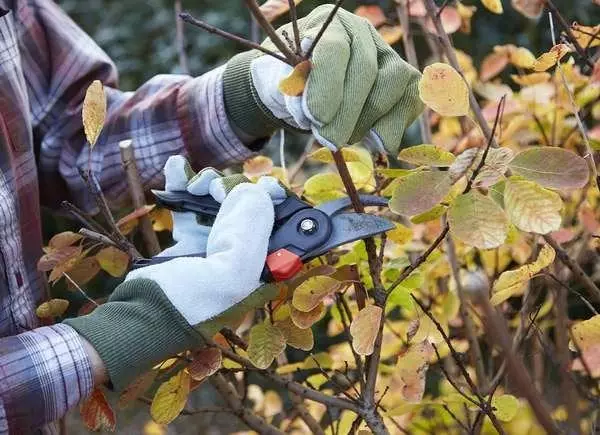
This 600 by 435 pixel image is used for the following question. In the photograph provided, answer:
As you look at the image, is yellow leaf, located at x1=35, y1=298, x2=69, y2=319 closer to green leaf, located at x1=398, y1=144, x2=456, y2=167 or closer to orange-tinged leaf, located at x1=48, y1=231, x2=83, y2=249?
orange-tinged leaf, located at x1=48, y1=231, x2=83, y2=249

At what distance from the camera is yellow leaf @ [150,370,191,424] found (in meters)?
1.17

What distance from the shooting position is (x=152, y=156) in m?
1.51

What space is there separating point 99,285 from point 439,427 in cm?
255

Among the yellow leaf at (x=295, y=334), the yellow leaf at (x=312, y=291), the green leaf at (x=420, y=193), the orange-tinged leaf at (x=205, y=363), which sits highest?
the green leaf at (x=420, y=193)

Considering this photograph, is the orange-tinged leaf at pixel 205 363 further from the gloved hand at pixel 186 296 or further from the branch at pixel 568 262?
the branch at pixel 568 262

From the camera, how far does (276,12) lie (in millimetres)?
1366

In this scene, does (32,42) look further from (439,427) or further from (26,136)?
(439,427)

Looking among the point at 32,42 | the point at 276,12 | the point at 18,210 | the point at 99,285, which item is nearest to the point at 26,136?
the point at 18,210

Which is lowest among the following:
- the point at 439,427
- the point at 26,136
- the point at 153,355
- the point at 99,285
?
the point at 99,285

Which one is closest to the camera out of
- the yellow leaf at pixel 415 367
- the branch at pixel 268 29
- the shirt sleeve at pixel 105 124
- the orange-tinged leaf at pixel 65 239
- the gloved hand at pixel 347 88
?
the branch at pixel 268 29

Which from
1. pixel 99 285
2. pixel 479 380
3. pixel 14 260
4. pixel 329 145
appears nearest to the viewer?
pixel 329 145

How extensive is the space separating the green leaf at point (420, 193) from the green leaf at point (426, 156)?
0.07 meters

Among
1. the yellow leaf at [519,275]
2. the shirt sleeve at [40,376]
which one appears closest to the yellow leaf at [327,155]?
the yellow leaf at [519,275]

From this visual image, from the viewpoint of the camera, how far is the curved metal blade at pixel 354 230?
1.09m
